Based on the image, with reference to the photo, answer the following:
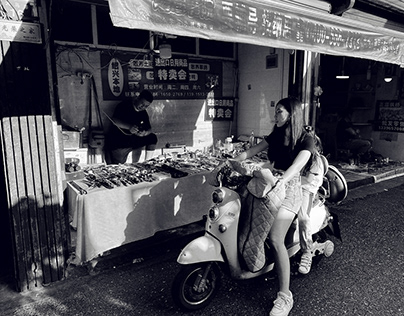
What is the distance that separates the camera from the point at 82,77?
6.23m

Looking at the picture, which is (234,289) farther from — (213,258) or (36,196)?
(36,196)

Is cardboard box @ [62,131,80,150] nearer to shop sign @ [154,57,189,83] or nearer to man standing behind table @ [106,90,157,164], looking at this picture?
man standing behind table @ [106,90,157,164]

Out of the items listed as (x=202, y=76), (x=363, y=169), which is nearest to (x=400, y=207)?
(x=363, y=169)

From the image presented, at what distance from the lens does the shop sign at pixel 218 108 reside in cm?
813

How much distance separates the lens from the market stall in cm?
392

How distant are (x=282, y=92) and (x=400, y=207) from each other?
347cm

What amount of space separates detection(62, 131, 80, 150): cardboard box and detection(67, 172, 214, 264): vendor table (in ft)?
5.71

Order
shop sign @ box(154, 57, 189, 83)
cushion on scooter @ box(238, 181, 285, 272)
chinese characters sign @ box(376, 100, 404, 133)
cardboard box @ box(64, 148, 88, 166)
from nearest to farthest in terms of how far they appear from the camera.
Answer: cushion on scooter @ box(238, 181, 285, 272), cardboard box @ box(64, 148, 88, 166), shop sign @ box(154, 57, 189, 83), chinese characters sign @ box(376, 100, 404, 133)

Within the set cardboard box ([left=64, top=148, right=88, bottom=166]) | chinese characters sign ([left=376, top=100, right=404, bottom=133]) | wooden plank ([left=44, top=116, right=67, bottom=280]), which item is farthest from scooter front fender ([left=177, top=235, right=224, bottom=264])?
chinese characters sign ([left=376, top=100, right=404, bottom=133])

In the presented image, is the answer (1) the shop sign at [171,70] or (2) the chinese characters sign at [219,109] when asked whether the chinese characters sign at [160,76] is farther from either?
(2) the chinese characters sign at [219,109]

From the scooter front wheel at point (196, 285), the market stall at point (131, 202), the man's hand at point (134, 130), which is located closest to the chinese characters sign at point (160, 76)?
the man's hand at point (134, 130)

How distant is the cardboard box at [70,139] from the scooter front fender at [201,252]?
3.75m

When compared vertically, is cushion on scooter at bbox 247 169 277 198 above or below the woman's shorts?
above

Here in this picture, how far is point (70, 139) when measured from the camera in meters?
Result: 5.92
